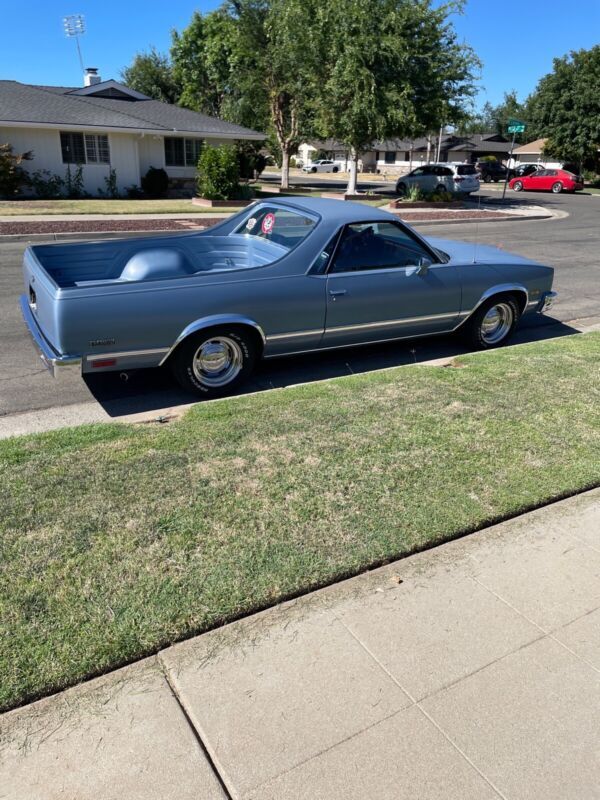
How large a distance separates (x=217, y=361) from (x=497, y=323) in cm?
346

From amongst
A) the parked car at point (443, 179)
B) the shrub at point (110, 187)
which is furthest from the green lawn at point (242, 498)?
the parked car at point (443, 179)

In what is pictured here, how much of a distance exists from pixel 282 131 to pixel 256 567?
35522mm

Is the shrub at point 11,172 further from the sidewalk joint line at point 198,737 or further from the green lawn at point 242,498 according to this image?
the sidewalk joint line at point 198,737

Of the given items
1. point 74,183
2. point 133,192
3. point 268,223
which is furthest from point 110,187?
point 268,223

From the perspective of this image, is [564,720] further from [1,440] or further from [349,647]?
[1,440]

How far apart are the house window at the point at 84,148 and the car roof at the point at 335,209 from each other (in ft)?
73.3

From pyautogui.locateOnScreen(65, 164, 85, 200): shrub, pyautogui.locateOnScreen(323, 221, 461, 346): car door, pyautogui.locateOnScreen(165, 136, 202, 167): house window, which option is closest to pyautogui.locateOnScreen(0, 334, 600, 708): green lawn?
pyautogui.locateOnScreen(323, 221, 461, 346): car door

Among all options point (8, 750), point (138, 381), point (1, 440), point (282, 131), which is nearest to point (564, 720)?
point (8, 750)

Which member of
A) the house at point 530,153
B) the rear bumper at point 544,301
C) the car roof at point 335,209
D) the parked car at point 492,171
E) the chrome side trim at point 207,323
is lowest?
the rear bumper at point 544,301

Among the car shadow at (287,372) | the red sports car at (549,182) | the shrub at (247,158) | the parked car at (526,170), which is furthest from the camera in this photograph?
the parked car at (526,170)

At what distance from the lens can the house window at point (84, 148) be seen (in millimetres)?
25547

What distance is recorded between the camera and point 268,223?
6.51 m

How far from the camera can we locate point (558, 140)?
52094 mm

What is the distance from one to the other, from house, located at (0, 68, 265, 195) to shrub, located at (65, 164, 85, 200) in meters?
0.28
